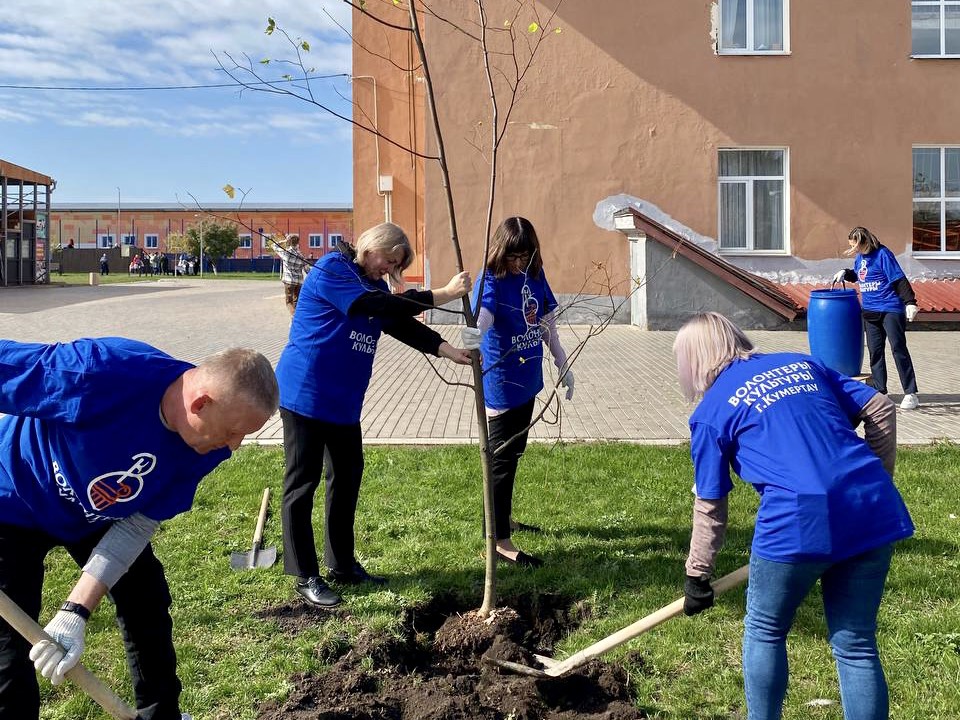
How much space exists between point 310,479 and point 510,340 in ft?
4.35

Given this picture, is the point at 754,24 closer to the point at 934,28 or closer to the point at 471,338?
the point at 934,28

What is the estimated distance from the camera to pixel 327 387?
4.28m

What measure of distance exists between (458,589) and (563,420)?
13.7 ft

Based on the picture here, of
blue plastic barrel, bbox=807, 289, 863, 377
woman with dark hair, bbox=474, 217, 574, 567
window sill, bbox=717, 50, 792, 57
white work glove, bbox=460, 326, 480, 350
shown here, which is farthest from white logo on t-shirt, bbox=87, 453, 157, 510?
window sill, bbox=717, 50, 792, 57

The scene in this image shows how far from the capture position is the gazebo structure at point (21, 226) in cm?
3172

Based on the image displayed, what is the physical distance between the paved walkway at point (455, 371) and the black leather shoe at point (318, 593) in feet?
3.42

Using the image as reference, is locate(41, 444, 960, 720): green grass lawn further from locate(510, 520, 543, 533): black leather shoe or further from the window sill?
the window sill

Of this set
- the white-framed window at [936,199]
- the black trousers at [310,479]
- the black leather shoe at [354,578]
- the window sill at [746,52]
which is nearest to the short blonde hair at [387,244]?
the black trousers at [310,479]

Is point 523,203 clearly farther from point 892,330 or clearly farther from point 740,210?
point 892,330

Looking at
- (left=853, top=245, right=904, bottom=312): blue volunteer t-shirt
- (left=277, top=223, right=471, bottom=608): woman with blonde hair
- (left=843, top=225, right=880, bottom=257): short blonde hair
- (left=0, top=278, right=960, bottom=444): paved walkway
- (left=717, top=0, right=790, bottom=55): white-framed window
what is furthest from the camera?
(left=717, top=0, right=790, bottom=55): white-framed window

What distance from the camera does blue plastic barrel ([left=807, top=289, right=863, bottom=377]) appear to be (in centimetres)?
930

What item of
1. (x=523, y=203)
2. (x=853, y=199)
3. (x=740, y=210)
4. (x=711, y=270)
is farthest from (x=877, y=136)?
(x=523, y=203)

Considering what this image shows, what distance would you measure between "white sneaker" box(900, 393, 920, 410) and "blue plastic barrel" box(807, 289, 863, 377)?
584 millimetres

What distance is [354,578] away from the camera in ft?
15.0
